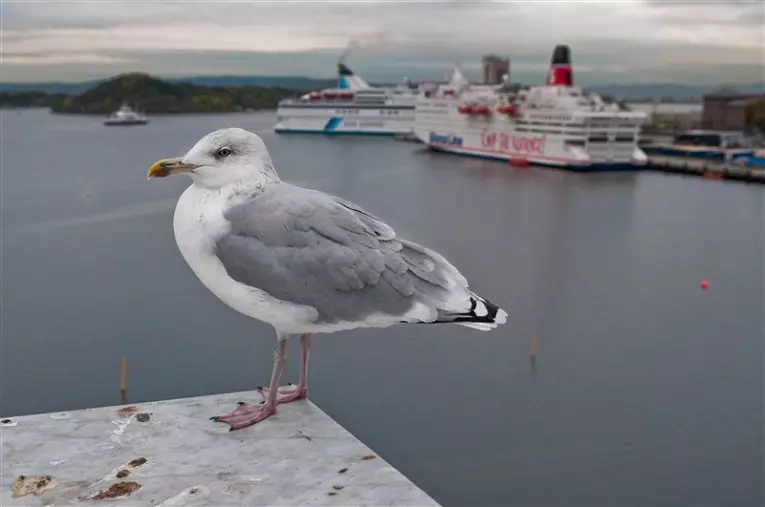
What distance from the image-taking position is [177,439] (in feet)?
7.68

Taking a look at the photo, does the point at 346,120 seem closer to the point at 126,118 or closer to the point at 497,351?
the point at 126,118

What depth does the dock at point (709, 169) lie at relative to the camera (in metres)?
28.4

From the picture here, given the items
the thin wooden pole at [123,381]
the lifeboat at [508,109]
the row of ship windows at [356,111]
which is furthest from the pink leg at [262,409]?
the row of ship windows at [356,111]

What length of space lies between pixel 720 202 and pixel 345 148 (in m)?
A: 18.5

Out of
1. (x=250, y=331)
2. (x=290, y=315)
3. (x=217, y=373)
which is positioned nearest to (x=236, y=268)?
(x=290, y=315)

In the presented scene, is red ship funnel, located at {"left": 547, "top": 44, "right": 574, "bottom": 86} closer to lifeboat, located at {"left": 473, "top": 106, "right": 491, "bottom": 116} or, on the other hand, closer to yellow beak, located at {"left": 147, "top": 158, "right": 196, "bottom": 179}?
lifeboat, located at {"left": 473, "top": 106, "right": 491, "bottom": 116}

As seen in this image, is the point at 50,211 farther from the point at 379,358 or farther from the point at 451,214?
the point at 379,358

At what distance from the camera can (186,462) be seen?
219 cm

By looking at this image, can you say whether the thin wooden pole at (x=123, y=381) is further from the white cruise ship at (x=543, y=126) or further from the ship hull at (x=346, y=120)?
the ship hull at (x=346, y=120)

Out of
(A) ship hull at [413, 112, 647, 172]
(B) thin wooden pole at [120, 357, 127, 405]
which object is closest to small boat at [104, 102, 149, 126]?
(A) ship hull at [413, 112, 647, 172]

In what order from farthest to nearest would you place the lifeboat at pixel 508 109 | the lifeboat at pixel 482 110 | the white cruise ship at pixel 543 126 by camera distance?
the lifeboat at pixel 482 110 → the lifeboat at pixel 508 109 → the white cruise ship at pixel 543 126

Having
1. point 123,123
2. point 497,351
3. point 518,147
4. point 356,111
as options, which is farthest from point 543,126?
point 497,351

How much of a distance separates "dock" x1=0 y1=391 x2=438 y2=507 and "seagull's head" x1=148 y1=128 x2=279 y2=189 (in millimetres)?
731

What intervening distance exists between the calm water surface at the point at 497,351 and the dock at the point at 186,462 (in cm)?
480
